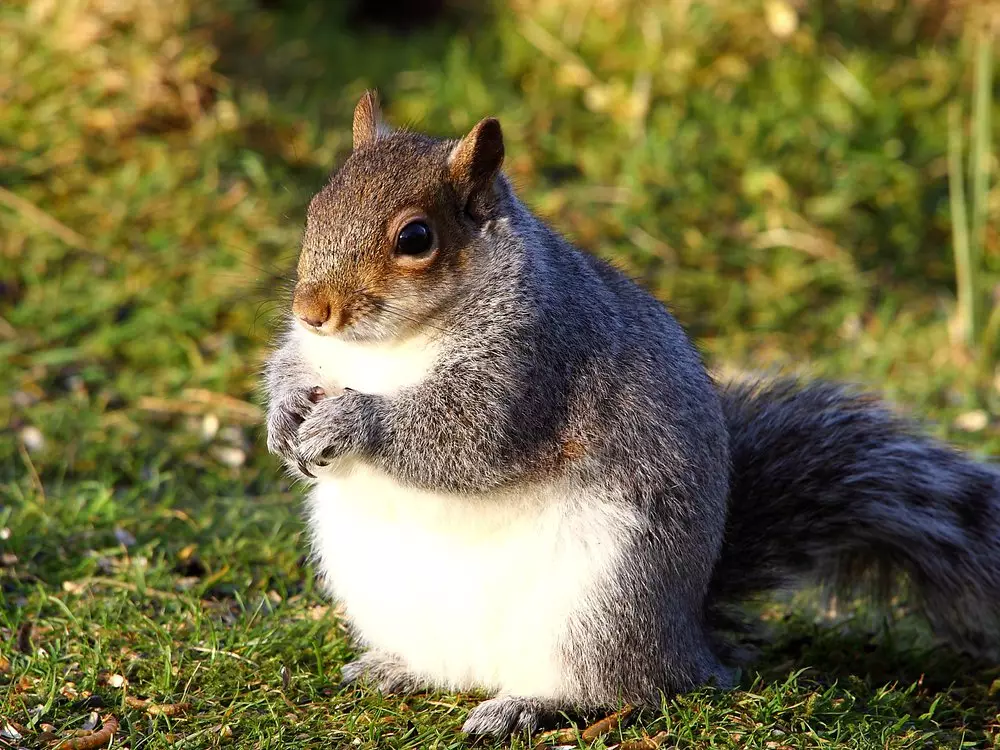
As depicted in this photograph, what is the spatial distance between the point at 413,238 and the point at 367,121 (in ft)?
1.44

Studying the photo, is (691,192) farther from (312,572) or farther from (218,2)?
(312,572)

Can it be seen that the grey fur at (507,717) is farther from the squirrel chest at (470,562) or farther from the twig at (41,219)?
the twig at (41,219)

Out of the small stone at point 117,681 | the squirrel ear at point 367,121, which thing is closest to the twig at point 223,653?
the small stone at point 117,681

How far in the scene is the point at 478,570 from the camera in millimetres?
2451

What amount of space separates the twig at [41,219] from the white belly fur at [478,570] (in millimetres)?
2611

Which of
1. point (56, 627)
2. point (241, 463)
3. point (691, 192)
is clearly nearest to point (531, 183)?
point (691, 192)

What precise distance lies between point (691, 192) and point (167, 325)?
7.04 feet

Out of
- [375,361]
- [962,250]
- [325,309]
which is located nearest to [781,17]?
[962,250]

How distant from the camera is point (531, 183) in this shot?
17.9ft

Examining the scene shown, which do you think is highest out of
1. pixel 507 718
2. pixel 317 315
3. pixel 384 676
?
pixel 317 315

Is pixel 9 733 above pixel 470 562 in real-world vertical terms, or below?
below

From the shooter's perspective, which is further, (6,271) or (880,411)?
(6,271)

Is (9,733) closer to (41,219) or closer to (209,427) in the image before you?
(209,427)

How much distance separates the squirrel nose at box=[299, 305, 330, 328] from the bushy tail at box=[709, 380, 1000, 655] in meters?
0.99
